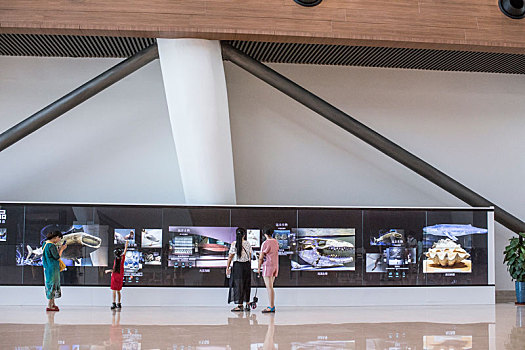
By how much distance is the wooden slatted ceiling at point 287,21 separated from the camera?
11406 mm

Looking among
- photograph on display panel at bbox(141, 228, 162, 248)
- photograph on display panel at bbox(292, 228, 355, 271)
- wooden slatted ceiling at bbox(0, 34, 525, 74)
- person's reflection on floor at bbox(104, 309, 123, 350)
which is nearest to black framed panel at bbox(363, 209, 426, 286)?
photograph on display panel at bbox(292, 228, 355, 271)

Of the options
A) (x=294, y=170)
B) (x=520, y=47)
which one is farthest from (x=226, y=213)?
(x=520, y=47)

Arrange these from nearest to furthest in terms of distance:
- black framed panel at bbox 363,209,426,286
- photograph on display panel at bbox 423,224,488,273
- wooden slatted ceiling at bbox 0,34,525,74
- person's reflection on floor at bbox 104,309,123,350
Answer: person's reflection on floor at bbox 104,309,123,350 → wooden slatted ceiling at bbox 0,34,525,74 → black framed panel at bbox 363,209,426,286 → photograph on display panel at bbox 423,224,488,273

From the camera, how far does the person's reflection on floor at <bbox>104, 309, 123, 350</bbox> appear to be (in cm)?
754

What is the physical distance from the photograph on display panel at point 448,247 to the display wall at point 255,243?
21mm

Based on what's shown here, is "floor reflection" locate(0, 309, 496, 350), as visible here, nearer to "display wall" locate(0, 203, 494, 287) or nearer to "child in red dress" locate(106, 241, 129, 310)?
"child in red dress" locate(106, 241, 129, 310)

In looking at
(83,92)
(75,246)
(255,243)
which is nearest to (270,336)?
(255,243)

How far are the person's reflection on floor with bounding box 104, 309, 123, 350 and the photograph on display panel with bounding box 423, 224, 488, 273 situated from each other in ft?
22.2

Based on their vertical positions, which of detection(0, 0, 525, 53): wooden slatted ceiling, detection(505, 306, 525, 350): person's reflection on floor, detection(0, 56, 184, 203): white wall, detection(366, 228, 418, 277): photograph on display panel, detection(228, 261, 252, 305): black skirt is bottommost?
detection(505, 306, 525, 350): person's reflection on floor

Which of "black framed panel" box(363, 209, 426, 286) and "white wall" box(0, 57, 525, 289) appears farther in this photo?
"white wall" box(0, 57, 525, 289)

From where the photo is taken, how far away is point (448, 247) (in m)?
14.2

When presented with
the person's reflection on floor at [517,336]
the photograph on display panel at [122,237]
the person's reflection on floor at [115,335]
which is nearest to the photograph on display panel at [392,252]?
the person's reflection on floor at [517,336]

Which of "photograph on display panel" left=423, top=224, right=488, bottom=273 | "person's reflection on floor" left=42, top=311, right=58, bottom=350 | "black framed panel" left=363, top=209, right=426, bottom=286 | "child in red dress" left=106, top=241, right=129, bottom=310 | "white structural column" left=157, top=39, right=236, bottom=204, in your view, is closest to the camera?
"person's reflection on floor" left=42, top=311, right=58, bottom=350

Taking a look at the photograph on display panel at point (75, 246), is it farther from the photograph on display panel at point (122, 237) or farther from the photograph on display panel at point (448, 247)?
the photograph on display panel at point (448, 247)
